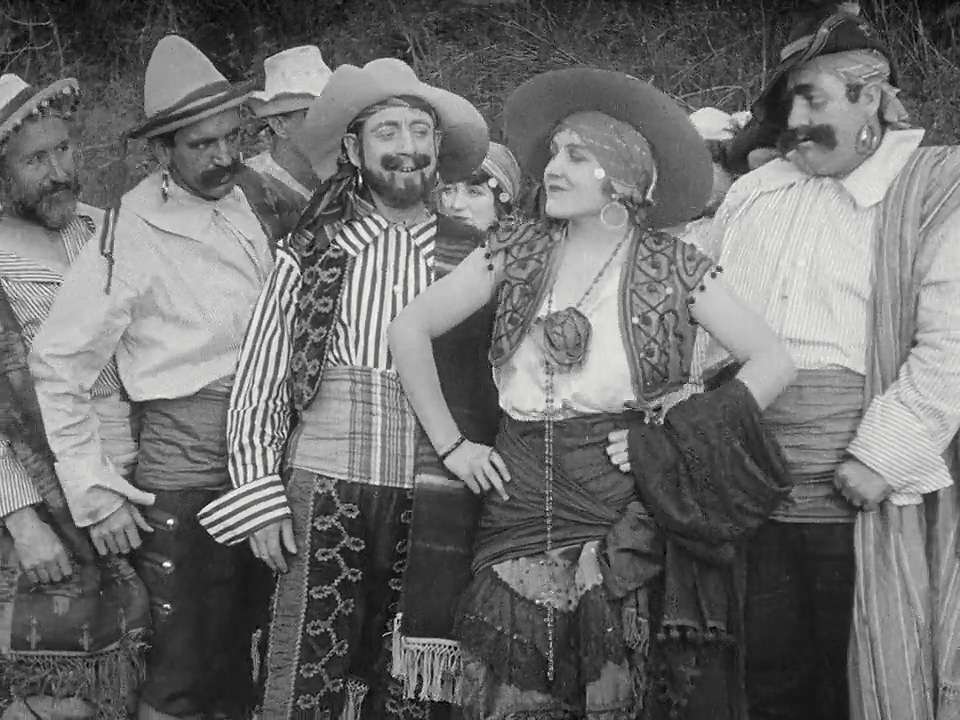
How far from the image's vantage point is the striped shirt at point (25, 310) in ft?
12.7

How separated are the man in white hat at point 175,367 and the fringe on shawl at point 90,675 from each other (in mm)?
54


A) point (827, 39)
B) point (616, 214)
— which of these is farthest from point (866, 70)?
point (616, 214)

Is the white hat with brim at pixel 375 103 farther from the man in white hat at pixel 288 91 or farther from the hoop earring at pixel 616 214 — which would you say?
the man in white hat at pixel 288 91

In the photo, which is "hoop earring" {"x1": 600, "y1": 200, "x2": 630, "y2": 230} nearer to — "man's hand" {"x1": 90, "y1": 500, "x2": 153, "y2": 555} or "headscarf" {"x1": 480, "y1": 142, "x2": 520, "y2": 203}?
"headscarf" {"x1": 480, "y1": 142, "x2": 520, "y2": 203}

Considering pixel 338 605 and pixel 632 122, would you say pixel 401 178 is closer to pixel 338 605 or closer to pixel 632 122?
pixel 632 122

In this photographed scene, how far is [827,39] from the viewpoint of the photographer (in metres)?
3.46

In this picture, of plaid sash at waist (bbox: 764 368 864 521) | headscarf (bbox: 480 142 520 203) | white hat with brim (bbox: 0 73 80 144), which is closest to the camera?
plaid sash at waist (bbox: 764 368 864 521)

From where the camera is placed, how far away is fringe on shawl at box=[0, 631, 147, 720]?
149 inches

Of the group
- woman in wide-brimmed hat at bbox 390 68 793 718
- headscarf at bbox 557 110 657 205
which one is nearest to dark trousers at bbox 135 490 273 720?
woman in wide-brimmed hat at bbox 390 68 793 718

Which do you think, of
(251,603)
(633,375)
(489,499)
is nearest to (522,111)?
(633,375)

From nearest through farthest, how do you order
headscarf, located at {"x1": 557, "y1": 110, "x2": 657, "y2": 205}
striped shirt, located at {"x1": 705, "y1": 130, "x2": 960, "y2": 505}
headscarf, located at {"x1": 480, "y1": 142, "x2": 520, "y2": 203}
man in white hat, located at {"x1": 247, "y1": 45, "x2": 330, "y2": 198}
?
headscarf, located at {"x1": 557, "y1": 110, "x2": 657, "y2": 205} → striped shirt, located at {"x1": 705, "y1": 130, "x2": 960, "y2": 505} → headscarf, located at {"x1": 480, "y1": 142, "x2": 520, "y2": 203} → man in white hat, located at {"x1": 247, "y1": 45, "x2": 330, "y2": 198}

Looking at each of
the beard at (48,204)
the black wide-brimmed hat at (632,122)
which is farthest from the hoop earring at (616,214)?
the beard at (48,204)

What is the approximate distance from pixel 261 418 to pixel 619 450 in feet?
3.43

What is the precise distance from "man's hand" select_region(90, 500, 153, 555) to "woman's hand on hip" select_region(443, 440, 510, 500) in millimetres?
1056
